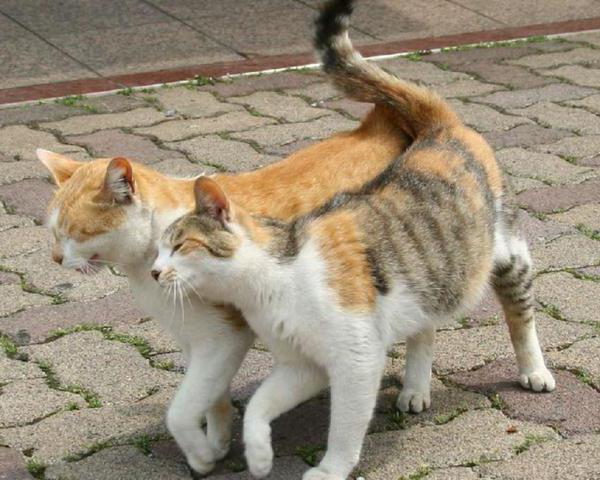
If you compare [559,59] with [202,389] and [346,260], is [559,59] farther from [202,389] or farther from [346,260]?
[202,389]

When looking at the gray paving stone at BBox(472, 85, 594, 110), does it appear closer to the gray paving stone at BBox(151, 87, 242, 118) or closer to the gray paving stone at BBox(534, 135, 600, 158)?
the gray paving stone at BBox(534, 135, 600, 158)

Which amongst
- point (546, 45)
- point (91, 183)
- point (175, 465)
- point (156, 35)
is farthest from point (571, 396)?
point (156, 35)

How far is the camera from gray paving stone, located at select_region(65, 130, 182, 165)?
21.0ft

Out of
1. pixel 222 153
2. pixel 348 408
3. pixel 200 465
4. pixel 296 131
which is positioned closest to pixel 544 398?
pixel 348 408

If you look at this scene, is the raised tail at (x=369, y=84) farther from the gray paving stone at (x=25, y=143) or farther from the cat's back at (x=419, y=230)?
the gray paving stone at (x=25, y=143)

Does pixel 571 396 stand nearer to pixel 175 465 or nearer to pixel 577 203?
pixel 175 465

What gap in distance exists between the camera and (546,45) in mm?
8438

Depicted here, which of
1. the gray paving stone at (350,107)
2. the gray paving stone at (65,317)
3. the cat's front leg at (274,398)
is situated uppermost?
the cat's front leg at (274,398)

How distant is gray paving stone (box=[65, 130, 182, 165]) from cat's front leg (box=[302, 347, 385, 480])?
10.1ft

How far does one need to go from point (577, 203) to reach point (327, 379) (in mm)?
2538

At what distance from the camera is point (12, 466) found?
12.2 ft

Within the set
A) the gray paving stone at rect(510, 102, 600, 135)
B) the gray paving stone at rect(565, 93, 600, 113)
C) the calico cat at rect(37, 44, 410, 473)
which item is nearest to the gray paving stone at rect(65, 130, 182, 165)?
the gray paving stone at rect(510, 102, 600, 135)

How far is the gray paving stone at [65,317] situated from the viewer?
4.63 meters

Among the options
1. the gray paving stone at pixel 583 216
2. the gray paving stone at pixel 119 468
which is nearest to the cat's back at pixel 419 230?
the gray paving stone at pixel 119 468
